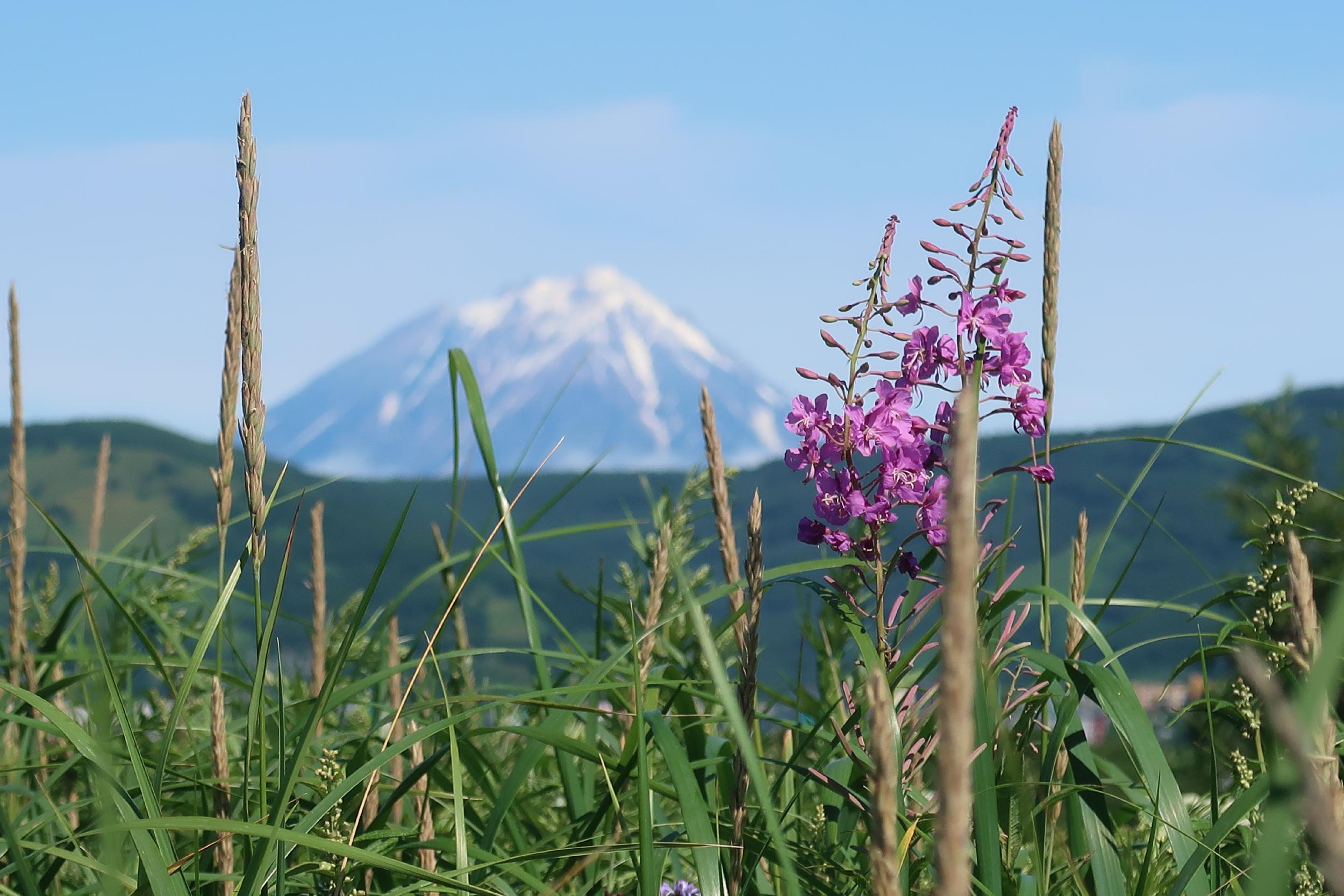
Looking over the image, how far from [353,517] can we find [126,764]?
7518cm

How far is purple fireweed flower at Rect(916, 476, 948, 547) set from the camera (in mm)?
2068

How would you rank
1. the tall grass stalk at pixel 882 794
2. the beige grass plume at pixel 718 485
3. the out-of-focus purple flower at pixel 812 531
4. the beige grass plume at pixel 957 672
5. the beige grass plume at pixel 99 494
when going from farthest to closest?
the beige grass plume at pixel 99 494 < the out-of-focus purple flower at pixel 812 531 < the beige grass plume at pixel 718 485 < the tall grass stalk at pixel 882 794 < the beige grass plume at pixel 957 672

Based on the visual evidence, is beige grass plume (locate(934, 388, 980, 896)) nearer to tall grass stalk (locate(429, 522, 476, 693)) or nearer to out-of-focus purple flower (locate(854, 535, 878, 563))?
tall grass stalk (locate(429, 522, 476, 693))

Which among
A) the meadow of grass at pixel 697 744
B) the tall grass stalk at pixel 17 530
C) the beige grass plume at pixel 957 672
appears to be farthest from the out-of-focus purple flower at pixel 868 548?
the tall grass stalk at pixel 17 530

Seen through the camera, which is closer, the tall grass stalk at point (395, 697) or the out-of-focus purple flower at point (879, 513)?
the out-of-focus purple flower at point (879, 513)

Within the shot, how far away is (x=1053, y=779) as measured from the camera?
2074mm

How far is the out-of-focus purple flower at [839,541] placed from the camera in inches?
85.1

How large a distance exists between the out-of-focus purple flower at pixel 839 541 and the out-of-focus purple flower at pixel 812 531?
1 cm

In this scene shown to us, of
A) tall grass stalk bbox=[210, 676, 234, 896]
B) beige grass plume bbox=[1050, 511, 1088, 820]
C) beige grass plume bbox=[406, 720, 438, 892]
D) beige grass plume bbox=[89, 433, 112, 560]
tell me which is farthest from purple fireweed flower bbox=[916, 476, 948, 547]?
beige grass plume bbox=[89, 433, 112, 560]

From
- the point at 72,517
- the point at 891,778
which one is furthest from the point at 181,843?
the point at 72,517

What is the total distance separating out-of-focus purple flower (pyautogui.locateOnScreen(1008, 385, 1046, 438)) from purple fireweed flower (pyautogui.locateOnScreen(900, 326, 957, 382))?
187 mm

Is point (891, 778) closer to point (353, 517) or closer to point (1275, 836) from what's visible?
point (1275, 836)

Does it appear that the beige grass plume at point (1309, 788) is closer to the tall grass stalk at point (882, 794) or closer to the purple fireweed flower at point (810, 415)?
the tall grass stalk at point (882, 794)

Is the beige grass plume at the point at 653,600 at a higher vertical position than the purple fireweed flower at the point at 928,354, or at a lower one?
lower
